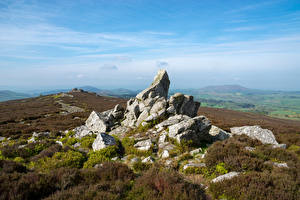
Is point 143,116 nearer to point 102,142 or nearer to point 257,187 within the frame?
point 102,142

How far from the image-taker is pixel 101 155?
1038 centimetres

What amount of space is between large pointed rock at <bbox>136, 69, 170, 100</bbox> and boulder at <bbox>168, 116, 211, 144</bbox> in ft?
33.1

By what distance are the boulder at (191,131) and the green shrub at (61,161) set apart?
6.97 m

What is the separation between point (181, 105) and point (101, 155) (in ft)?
40.3

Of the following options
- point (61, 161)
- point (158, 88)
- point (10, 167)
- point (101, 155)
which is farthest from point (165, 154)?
point (158, 88)

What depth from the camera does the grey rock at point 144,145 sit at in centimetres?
1153

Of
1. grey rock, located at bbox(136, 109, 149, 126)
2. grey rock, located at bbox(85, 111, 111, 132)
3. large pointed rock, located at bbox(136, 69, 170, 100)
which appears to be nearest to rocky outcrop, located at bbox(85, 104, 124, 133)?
grey rock, located at bbox(85, 111, 111, 132)

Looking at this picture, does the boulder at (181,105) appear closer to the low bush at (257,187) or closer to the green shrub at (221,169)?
the green shrub at (221,169)

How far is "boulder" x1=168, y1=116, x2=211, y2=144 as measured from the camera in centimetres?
1184

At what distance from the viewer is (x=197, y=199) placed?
5422mm

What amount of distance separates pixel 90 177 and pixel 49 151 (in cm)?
630

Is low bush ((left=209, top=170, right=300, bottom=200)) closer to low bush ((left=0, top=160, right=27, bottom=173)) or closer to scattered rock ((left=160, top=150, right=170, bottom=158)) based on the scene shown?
scattered rock ((left=160, top=150, right=170, bottom=158))

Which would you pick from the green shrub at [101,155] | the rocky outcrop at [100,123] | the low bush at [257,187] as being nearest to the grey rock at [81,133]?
the rocky outcrop at [100,123]

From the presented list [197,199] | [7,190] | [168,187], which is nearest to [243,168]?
[197,199]
